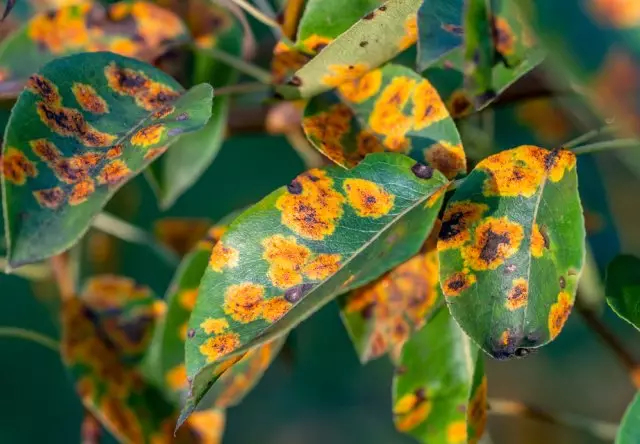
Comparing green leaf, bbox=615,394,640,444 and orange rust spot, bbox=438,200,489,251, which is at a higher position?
orange rust spot, bbox=438,200,489,251

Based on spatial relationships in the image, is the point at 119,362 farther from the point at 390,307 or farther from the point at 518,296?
the point at 518,296

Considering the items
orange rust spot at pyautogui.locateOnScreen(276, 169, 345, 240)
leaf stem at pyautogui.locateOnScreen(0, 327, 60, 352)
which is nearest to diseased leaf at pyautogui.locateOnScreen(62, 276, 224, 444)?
leaf stem at pyautogui.locateOnScreen(0, 327, 60, 352)

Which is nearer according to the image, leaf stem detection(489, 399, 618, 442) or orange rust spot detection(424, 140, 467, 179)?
orange rust spot detection(424, 140, 467, 179)

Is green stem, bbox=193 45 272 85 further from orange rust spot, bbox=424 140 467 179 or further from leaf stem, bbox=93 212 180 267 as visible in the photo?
leaf stem, bbox=93 212 180 267

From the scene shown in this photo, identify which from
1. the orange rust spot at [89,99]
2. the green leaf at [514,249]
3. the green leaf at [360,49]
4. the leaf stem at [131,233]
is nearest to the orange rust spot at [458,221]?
the green leaf at [514,249]

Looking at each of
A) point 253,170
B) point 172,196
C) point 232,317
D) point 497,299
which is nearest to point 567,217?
point 497,299

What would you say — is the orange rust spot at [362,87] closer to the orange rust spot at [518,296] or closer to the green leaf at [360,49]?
the green leaf at [360,49]
